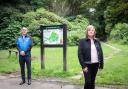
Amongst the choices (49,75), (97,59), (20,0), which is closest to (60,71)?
(49,75)

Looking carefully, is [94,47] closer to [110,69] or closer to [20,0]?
[110,69]

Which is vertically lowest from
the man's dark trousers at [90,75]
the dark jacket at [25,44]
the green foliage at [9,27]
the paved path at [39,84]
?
the paved path at [39,84]

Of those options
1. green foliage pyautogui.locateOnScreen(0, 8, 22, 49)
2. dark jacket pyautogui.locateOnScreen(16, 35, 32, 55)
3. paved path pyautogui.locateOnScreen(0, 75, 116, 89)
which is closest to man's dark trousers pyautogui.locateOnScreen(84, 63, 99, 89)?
paved path pyautogui.locateOnScreen(0, 75, 116, 89)

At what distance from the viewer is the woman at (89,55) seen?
8.45 meters

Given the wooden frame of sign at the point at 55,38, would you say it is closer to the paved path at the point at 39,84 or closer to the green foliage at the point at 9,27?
the paved path at the point at 39,84

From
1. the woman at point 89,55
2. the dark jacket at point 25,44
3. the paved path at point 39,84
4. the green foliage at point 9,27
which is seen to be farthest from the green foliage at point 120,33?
the woman at point 89,55

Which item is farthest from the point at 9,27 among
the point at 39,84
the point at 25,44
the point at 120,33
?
the point at 39,84

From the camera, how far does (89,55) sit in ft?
27.8

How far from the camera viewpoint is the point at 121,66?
15797 millimetres

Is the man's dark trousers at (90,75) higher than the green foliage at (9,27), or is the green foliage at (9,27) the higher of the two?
the green foliage at (9,27)

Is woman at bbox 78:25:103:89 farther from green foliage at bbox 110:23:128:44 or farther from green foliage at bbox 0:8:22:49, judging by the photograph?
green foliage at bbox 110:23:128:44

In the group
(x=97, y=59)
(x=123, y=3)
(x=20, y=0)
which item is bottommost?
(x=97, y=59)

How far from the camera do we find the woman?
8445mm

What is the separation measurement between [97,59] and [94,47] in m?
0.30
